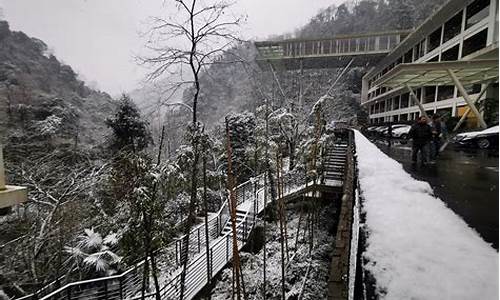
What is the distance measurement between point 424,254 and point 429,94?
951 inches

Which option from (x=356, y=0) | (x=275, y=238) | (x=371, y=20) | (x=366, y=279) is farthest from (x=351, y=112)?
(x=366, y=279)

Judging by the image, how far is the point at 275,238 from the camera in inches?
429

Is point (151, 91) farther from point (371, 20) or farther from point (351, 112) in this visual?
point (371, 20)

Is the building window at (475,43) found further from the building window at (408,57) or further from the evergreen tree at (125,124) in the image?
the evergreen tree at (125,124)

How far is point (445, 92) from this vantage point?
17.8 metres

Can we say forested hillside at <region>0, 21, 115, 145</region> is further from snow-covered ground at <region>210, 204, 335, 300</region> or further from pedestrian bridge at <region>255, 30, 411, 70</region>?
pedestrian bridge at <region>255, 30, 411, 70</region>

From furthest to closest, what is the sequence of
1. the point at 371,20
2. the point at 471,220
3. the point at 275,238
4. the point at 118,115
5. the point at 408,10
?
the point at 371,20, the point at 408,10, the point at 118,115, the point at 275,238, the point at 471,220

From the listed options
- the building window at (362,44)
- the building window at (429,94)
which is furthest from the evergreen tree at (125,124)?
the building window at (362,44)

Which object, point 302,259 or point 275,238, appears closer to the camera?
point 302,259

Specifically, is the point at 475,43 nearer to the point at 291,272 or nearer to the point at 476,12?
the point at 476,12

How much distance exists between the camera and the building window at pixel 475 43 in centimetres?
1329

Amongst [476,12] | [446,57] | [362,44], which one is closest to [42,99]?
[476,12]

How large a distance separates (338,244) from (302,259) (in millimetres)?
6492

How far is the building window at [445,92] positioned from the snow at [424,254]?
62.9 ft
